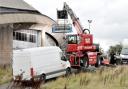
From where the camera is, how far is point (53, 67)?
33656mm

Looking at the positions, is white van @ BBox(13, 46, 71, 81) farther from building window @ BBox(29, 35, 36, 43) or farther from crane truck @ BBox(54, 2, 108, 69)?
building window @ BBox(29, 35, 36, 43)

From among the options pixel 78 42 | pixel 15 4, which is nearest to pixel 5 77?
pixel 78 42

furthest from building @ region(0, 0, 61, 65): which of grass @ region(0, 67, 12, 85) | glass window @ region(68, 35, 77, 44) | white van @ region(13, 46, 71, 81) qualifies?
white van @ region(13, 46, 71, 81)

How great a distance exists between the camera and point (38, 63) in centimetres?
3172

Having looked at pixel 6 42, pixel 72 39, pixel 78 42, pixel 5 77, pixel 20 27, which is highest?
pixel 20 27

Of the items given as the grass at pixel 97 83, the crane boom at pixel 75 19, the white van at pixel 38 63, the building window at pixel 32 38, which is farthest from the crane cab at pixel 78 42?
the building window at pixel 32 38

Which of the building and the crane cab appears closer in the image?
the crane cab

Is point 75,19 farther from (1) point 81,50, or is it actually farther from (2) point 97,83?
(2) point 97,83

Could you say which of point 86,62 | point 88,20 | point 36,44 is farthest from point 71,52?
point 36,44

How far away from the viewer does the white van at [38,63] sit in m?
31.0

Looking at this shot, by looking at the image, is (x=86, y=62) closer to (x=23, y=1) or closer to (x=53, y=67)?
(x=53, y=67)

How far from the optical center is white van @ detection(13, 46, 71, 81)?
31.0 m

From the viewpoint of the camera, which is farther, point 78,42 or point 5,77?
point 78,42

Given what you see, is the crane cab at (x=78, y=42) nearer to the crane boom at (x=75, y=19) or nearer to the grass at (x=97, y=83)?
the crane boom at (x=75, y=19)
